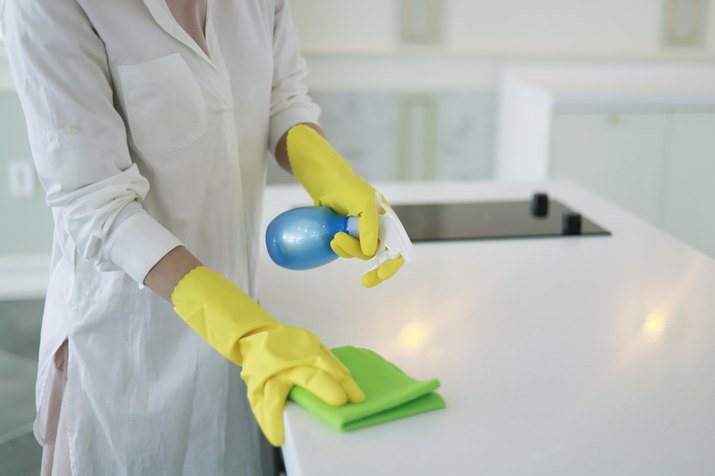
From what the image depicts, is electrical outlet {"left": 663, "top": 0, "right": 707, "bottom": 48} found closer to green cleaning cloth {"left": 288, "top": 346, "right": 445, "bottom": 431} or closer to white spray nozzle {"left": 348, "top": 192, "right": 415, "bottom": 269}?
white spray nozzle {"left": 348, "top": 192, "right": 415, "bottom": 269}

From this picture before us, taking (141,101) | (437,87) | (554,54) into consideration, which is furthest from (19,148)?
(141,101)

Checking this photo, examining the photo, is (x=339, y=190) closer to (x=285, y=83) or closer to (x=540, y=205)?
(x=285, y=83)

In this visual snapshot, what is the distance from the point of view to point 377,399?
3.44 ft

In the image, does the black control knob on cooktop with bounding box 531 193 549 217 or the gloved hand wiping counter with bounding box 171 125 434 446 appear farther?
the black control knob on cooktop with bounding box 531 193 549 217

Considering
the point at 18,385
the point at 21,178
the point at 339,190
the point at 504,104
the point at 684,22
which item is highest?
the point at 684,22

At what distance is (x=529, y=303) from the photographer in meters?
1.42

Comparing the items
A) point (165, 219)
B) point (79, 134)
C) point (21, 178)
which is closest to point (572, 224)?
point (165, 219)

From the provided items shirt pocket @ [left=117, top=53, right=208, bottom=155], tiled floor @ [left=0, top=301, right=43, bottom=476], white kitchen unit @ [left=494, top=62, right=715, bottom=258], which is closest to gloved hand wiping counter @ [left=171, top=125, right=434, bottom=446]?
shirt pocket @ [left=117, top=53, right=208, bottom=155]

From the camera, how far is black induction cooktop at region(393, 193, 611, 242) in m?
1.79

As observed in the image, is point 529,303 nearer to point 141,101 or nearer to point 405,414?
point 405,414

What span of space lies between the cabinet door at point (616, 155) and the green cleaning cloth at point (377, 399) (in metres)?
2.34

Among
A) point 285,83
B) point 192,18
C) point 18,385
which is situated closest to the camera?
point 192,18

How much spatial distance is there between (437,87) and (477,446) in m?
2.86

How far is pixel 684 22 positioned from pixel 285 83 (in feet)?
9.07
